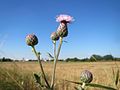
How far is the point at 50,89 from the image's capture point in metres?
1.84

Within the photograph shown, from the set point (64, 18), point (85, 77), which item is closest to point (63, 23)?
point (64, 18)

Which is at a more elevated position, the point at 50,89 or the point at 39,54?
the point at 39,54

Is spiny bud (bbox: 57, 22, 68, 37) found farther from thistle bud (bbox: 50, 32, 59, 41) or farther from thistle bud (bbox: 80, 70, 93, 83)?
thistle bud (bbox: 80, 70, 93, 83)

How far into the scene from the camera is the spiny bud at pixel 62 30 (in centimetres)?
215

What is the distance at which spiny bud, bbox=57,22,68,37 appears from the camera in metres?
2.15

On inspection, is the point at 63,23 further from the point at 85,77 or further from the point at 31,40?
the point at 85,77

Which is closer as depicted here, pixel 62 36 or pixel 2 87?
pixel 62 36

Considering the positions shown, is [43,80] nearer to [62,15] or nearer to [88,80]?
[88,80]

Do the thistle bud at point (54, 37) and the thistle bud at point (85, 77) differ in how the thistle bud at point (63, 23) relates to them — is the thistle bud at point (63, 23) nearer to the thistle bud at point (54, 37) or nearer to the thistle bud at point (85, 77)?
the thistle bud at point (54, 37)

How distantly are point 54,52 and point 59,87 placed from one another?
723 centimetres

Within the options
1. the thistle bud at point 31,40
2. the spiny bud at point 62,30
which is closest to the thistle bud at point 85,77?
the spiny bud at point 62,30

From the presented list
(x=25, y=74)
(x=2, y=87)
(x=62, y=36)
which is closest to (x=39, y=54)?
(x=62, y=36)

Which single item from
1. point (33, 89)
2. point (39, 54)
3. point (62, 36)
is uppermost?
point (62, 36)

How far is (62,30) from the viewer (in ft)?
7.06
